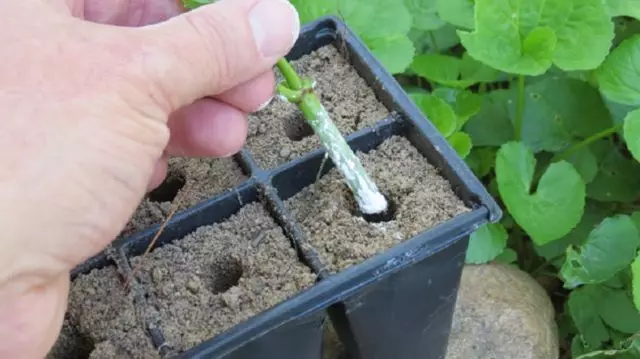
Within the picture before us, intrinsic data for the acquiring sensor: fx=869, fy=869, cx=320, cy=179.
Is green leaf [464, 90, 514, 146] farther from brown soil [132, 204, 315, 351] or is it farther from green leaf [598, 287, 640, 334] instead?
brown soil [132, 204, 315, 351]

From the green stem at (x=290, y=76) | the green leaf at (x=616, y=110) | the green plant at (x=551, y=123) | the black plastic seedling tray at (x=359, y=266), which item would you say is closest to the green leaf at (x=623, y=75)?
the green plant at (x=551, y=123)

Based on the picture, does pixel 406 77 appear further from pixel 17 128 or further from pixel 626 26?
pixel 17 128

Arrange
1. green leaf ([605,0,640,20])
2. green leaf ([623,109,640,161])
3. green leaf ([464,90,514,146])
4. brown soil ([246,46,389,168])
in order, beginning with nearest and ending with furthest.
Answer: brown soil ([246,46,389,168])
green leaf ([623,109,640,161])
green leaf ([605,0,640,20])
green leaf ([464,90,514,146])

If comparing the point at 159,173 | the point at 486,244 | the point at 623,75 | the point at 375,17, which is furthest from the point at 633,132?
the point at 159,173

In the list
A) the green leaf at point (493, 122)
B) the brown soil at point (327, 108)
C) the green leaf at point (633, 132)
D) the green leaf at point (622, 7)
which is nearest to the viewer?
the brown soil at point (327, 108)

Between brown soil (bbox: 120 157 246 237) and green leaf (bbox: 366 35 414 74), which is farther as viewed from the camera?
green leaf (bbox: 366 35 414 74)

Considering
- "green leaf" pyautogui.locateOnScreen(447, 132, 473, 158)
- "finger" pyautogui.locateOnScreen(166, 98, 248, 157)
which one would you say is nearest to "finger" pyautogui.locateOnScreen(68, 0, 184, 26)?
"finger" pyautogui.locateOnScreen(166, 98, 248, 157)

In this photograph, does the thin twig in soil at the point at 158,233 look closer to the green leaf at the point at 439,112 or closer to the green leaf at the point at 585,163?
the green leaf at the point at 439,112
